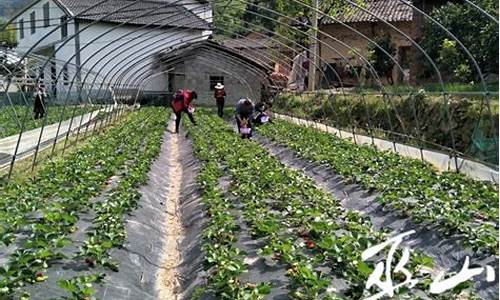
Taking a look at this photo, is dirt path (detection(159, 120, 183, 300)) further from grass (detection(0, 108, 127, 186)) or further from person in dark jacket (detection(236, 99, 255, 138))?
person in dark jacket (detection(236, 99, 255, 138))

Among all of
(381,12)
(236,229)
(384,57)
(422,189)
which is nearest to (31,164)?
(236,229)

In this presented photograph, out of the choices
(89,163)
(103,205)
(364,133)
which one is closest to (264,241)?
(103,205)

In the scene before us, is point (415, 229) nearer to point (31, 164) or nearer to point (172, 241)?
point (172, 241)

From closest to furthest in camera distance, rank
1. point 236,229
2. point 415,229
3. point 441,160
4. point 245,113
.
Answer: point 236,229 → point 415,229 → point 441,160 → point 245,113

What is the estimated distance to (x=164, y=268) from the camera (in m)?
6.69

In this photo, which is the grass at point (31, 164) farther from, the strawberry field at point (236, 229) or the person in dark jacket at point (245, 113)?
the person in dark jacket at point (245, 113)

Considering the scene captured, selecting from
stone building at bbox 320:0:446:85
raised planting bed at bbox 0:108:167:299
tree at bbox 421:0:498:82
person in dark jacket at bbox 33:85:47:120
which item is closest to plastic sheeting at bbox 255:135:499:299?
raised planting bed at bbox 0:108:167:299

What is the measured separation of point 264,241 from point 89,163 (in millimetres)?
5655

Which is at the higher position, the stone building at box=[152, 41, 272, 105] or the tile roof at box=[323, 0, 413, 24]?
the tile roof at box=[323, 0, 413, 24]

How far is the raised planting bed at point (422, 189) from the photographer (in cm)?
643

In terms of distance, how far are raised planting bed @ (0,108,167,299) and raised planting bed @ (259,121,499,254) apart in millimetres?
3463

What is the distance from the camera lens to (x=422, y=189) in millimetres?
8203

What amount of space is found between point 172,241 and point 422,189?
3.42 meters

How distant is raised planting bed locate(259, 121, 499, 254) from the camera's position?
643cm
